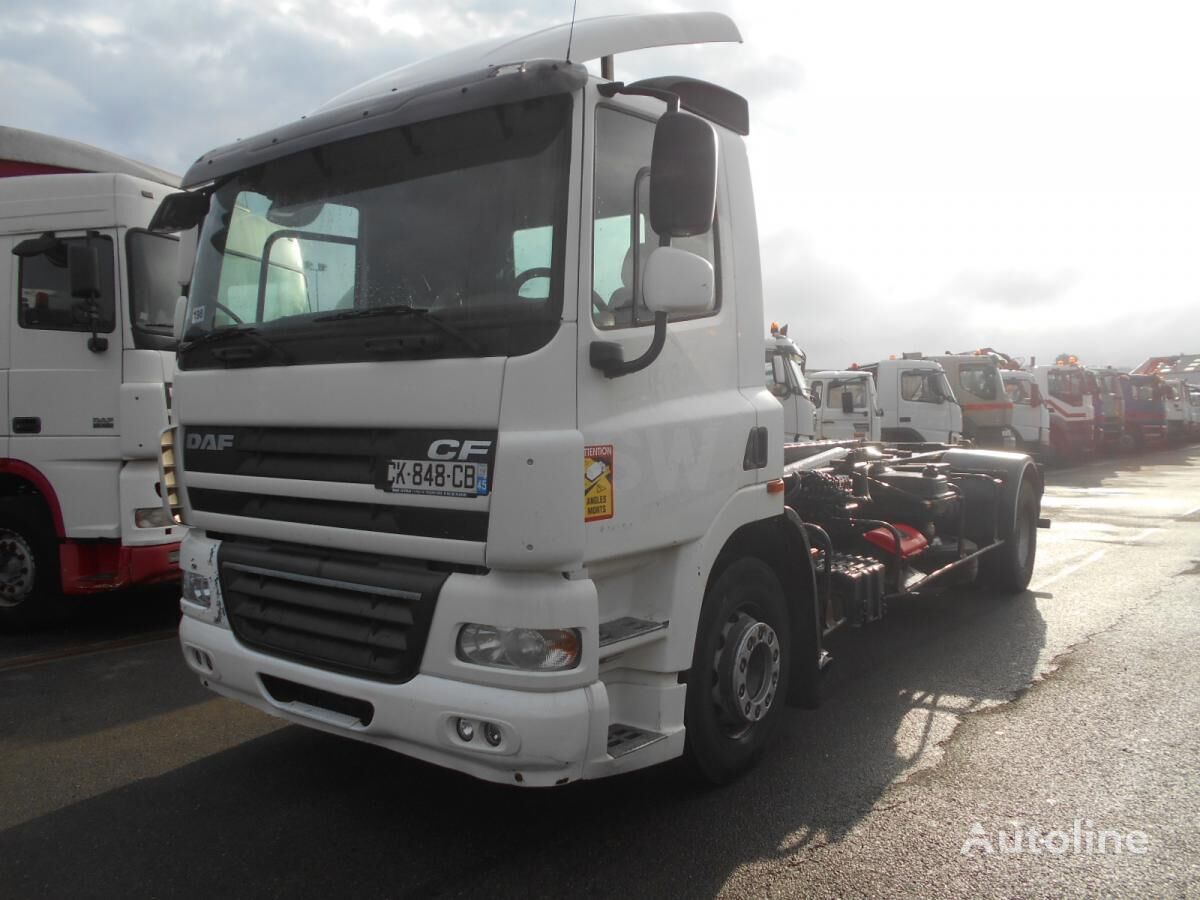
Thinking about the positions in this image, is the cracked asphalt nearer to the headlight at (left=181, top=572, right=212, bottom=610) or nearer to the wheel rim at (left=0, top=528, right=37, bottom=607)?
the headlight at (left=181, top=572, right=212, bottom=610)

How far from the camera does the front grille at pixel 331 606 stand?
125 inches

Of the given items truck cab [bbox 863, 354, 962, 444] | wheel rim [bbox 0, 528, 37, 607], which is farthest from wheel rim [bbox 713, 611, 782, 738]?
truck cab [bbox 863, 354, 962, 444]

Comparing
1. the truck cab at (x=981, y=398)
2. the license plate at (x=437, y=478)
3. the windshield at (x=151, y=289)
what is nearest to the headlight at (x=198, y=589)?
the license plate at (x=437, y=478)

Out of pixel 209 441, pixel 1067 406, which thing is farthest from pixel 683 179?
pixel 1067 406

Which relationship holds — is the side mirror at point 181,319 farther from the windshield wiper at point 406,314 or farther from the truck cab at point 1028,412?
the truck cab at point 1028,412

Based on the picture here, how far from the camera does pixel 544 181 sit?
10.4 ft

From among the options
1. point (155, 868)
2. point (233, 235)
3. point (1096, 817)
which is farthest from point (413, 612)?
point (1096, 817)

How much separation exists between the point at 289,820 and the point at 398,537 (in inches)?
51.0

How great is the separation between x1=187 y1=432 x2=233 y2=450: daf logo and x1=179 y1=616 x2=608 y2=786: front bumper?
3.27 ft

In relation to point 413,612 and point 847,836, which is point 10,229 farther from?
point 847,836

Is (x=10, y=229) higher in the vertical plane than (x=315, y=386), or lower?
higher

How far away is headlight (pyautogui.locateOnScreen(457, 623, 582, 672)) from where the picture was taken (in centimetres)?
302

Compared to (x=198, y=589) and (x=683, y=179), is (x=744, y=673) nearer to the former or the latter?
(x=683, y=179)

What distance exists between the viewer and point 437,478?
3123mm
